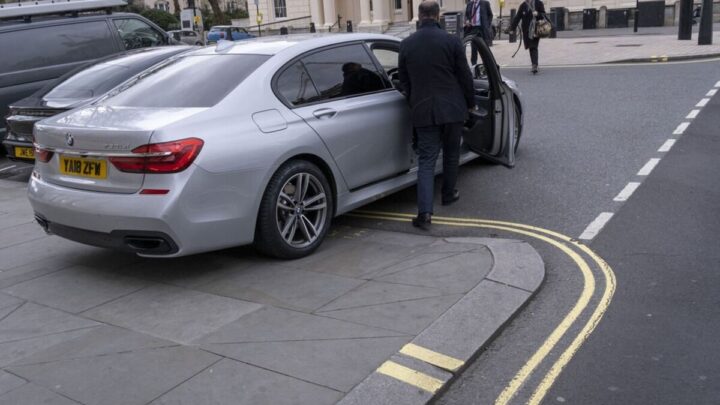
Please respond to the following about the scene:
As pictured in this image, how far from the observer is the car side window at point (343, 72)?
5844 millimetres

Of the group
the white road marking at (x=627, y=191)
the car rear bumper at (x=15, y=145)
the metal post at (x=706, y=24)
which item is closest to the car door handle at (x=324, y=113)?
the white road marking at (x=627, y=191)

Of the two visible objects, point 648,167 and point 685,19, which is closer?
point 648,167

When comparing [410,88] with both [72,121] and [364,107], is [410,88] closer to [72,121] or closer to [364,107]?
[364,107]

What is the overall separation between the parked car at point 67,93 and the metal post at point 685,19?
17293mm

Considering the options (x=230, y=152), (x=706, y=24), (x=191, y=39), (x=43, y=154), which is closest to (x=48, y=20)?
(x=43, y=154)

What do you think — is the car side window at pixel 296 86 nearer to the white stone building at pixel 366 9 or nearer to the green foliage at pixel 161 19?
the white stone building at pixel 366 9

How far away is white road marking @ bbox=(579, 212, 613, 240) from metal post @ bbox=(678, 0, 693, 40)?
57.8 feet

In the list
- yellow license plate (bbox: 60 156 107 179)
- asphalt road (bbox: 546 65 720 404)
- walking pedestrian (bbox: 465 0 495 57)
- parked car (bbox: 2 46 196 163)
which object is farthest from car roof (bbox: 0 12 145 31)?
walking pedestrian (bbox: 465 0 495 57)

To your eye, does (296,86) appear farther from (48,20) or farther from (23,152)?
(48,20)

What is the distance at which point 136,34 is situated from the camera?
11.4m

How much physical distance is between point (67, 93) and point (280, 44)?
399cm

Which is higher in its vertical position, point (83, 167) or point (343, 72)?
point (343, 72)

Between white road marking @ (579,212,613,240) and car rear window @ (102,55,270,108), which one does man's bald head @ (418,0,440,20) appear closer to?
car rear window @ (102,55,270,108)

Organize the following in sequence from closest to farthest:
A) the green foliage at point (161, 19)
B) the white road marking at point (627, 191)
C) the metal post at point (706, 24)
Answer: the white road marking at point (627, 191) < the metal post at point (706, 24) < the green foliage at point (161, 19)
